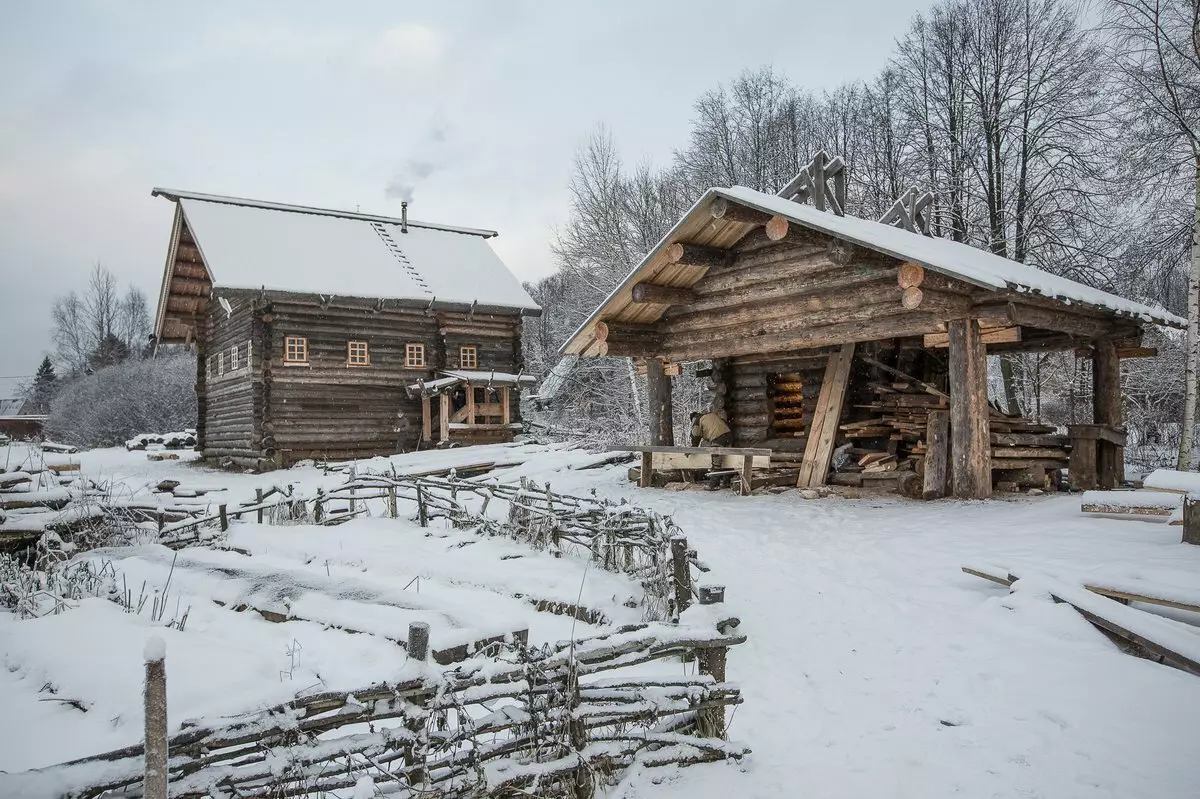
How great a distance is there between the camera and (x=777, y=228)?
34.1ft

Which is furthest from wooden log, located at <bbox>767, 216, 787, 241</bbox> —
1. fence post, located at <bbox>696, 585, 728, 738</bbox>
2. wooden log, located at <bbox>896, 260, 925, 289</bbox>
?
fence post, located at <bbox>696, 585, 728, 738</bbox>

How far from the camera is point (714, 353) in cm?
1266

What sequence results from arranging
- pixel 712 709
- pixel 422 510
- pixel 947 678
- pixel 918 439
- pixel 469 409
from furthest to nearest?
pixel 469 409, pixel 918 439, pixel 422 510, pixel 947 678, pixel 712 709

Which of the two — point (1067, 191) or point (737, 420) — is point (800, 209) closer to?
point (737, 420)

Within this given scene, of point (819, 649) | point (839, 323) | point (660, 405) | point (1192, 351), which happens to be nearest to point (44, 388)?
point (660, 405)

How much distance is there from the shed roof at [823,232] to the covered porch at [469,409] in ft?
27.1

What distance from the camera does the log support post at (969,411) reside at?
9.45 metres

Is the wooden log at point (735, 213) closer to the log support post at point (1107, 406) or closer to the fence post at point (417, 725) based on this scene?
the log support post at point (1107, 406)

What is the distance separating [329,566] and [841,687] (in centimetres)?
528

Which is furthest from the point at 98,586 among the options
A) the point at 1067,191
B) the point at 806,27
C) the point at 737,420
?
the point at 806,27

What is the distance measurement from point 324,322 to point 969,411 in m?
17.1

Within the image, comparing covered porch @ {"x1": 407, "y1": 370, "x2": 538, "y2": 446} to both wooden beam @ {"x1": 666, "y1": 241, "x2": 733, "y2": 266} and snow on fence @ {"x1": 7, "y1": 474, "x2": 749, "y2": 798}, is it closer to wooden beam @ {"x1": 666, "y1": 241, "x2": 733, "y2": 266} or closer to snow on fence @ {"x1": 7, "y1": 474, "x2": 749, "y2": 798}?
wooden beam @ {"x1": 666, "y1": 241, "x2": 733, "y2": 266}

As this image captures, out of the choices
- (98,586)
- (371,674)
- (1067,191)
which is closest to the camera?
(371,674)

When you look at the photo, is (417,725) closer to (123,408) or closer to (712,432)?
(712,432)
